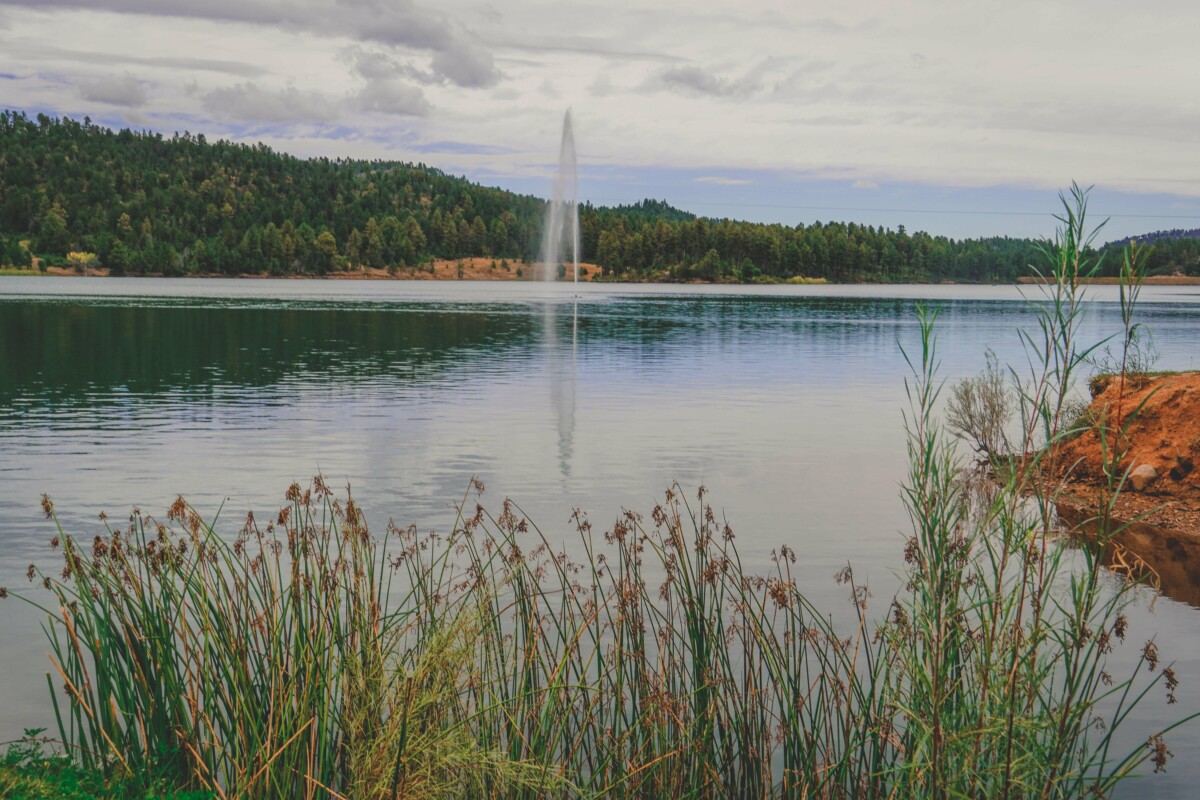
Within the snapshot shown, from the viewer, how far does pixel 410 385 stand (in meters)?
28.8

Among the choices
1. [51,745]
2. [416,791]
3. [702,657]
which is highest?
[702,657]

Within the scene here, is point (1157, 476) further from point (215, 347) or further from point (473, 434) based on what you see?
point (215, 347)

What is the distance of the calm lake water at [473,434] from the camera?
41.2ft

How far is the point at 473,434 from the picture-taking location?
20.8 metres

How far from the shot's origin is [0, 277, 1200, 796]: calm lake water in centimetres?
1255

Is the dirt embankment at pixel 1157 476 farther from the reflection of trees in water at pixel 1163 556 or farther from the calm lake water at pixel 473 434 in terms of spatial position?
the calm lake water at pixel 473 434

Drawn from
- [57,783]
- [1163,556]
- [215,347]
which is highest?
[57,783]

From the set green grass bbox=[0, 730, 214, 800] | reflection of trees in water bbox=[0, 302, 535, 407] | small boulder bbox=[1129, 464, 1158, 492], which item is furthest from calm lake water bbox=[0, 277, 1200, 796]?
small boulder bbox=[1129, 464, 1158, 492]

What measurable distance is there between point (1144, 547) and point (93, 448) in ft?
51.5

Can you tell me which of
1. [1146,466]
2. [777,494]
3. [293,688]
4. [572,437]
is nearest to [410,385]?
[572,437]

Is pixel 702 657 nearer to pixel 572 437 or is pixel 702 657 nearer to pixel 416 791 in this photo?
pixel 416 791

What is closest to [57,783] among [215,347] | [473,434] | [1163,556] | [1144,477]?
[1163,556]

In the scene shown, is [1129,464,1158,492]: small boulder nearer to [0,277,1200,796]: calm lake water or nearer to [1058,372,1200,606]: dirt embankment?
[1058,372,1200,606]: dirt embankment

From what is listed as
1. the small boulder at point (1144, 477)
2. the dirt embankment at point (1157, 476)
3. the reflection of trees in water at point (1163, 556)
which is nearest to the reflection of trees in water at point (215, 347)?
the dirt embankment at point (1157, 476)
